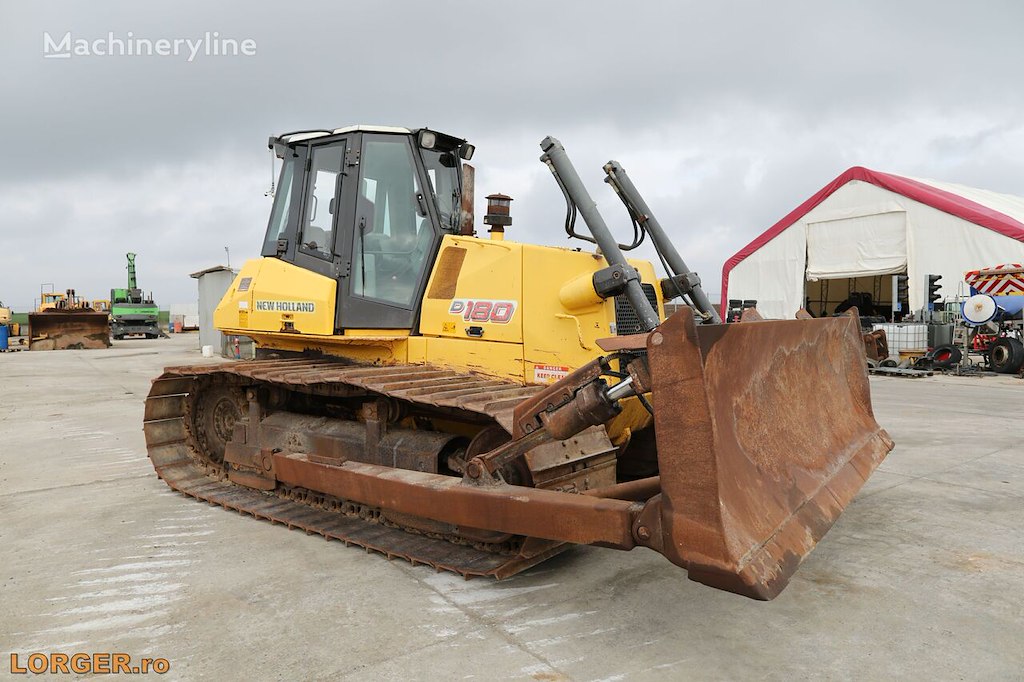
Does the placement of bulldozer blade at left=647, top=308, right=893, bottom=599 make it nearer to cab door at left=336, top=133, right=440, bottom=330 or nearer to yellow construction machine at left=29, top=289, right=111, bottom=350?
cab door at left=336, top=133, right=440, bottom=330

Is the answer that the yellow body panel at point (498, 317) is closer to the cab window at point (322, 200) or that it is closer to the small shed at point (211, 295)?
the cab window at point (322, 200)

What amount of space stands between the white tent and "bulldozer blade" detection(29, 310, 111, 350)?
2428 centimetres

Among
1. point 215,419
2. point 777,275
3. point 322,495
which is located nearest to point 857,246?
point 777,275

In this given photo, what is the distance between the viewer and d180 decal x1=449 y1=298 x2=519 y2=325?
4.28 m

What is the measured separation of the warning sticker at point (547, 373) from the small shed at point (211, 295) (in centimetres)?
1985

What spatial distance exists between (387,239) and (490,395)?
5.90ft

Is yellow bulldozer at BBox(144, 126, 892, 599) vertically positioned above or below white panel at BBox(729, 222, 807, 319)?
below

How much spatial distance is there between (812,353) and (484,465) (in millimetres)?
2151

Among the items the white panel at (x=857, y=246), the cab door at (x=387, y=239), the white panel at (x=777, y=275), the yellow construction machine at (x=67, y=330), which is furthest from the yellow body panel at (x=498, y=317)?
the yellow construction machine at (x=67, y=330)

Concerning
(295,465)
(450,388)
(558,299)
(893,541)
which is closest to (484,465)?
(450,388)

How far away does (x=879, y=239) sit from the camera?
2008 centimetres

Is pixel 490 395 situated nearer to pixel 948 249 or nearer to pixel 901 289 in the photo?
pixel 901 289

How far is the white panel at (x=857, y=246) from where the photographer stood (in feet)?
64.5

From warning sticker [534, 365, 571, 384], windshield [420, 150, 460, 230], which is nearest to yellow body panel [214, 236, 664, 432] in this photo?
warning sticker [534, 365, 571, 384]
